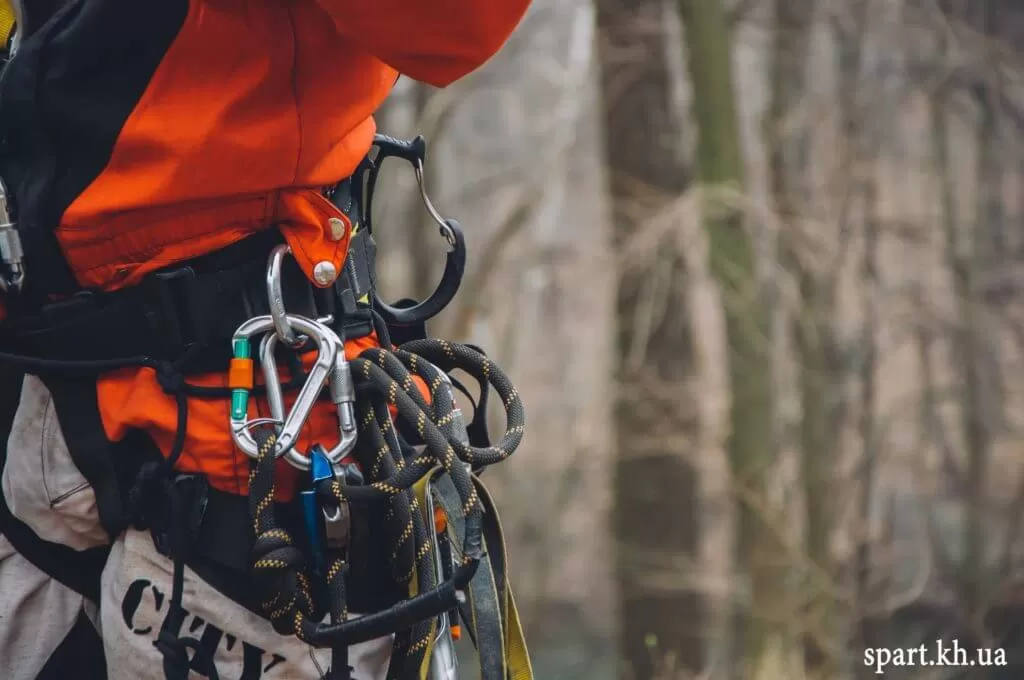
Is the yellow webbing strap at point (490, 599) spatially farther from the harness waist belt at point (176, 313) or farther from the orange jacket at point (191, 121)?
the harness waist belt at point (176, 313)

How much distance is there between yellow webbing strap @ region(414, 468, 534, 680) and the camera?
68.2 inches

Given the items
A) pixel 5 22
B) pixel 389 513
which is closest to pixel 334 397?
pixel 389 513

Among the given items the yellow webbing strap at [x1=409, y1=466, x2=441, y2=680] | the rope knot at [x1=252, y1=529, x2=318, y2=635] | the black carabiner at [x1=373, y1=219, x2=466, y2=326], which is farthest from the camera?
the black carabiner at [x1=373, y1=219, x2=466, y2=326]

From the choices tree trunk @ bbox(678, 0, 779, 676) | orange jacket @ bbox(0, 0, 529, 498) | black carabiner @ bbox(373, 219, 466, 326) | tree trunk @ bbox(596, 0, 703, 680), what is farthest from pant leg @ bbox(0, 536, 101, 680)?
tree trunk @ bbox(678, 0, 779, 676)

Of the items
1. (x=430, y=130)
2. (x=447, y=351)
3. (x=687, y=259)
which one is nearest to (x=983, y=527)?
(x=687, y=259)

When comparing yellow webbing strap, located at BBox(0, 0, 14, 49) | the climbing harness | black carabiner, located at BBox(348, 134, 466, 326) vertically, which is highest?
yellow webbing strap, located at BBox(0, 0, 14, 49)

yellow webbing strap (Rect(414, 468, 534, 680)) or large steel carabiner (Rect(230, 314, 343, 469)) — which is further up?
large steel carabiner (Rect(230, 314, 343, 469))

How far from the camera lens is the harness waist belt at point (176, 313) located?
1.69 m

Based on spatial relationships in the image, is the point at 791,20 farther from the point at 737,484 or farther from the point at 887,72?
the point at 737,484

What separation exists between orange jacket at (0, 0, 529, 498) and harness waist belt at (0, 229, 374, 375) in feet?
0.09

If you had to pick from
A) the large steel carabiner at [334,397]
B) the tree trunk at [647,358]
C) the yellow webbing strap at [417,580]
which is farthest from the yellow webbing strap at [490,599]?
the tree trunk at [647,358]

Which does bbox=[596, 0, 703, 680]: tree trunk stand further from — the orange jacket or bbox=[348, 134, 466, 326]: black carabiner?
the orange jacket

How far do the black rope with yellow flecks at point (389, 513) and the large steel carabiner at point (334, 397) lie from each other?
4cm

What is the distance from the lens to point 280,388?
1675mm
